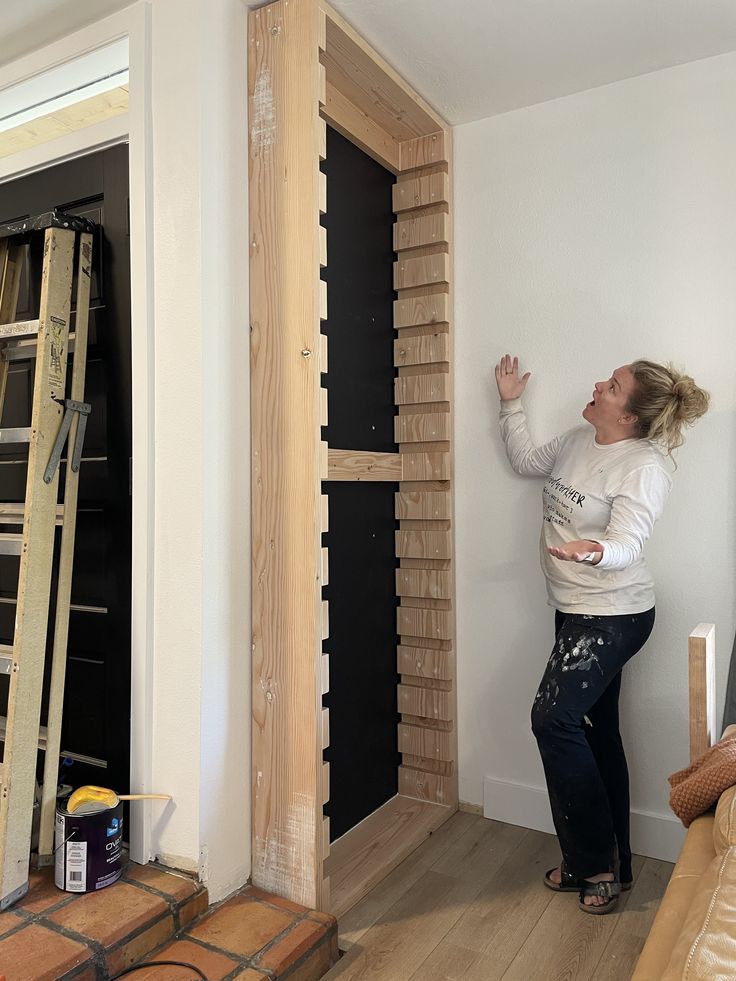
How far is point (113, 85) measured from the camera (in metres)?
2.37

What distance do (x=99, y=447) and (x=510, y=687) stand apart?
5.33 feet

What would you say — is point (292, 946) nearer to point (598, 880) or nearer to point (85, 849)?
point (85, 849)

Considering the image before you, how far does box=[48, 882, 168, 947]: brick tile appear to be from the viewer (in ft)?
5.70

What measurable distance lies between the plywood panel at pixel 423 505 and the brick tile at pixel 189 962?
1539 mm

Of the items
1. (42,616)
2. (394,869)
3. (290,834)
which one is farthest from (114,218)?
(394,869)

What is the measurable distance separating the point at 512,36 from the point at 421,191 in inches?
24.8

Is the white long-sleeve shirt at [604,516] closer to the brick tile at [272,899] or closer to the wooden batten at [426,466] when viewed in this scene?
the wooden batten at [426,466]

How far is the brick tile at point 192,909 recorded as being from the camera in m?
1.89

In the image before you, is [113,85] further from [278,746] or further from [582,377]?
[278,746]

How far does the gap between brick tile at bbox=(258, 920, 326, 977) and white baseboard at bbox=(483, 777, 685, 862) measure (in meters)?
0.99

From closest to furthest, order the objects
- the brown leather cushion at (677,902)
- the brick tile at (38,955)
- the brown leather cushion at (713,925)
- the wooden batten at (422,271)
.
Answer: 1. the brown leather cushion at (713,925)
2. the brown leather cushion at (677,902)
3. the brick tile at (38,955)
4. the wooden batten at (422,271)

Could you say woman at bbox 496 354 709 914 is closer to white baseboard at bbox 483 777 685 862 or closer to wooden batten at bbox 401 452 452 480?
white baseboard at bbox 483 777 685 862

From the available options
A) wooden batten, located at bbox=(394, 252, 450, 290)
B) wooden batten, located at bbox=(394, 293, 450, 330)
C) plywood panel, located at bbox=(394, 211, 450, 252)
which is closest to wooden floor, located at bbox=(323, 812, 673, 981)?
wooden batten, located at bbox=(394, 293, 450, 330)

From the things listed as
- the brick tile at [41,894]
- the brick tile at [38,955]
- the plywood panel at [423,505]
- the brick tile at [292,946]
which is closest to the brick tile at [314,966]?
the brick tile at [292,946]
